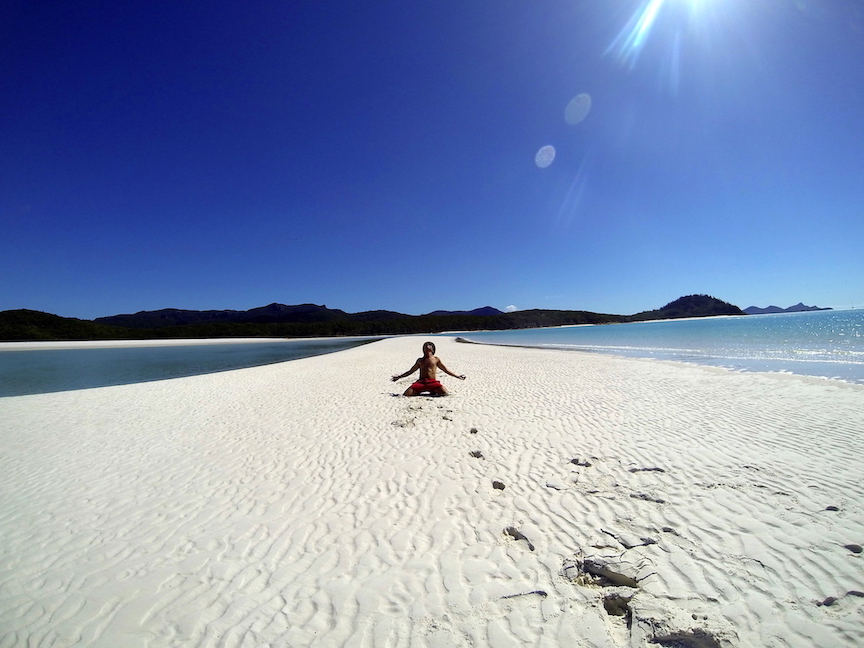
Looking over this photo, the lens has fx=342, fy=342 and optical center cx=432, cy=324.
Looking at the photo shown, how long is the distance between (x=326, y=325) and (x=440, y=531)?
374ft

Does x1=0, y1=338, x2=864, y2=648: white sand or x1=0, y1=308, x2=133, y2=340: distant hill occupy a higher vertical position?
x1=0, y1=308, x2=133, y2=340: distant hill

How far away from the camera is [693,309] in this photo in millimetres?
146500

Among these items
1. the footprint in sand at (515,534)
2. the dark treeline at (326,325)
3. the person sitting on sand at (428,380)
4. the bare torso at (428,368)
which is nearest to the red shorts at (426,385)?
the person sitting on sand at (428,380)

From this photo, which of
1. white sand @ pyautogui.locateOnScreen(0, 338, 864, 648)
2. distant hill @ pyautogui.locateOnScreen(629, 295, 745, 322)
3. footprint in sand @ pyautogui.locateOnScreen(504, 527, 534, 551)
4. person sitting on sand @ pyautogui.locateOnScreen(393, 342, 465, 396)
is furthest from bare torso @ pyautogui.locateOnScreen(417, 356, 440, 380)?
distant hill @ pyautogui.locateOnScreen(629, 295, 745, 322)

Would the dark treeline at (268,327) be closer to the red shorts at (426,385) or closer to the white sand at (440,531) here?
the red shorts at (426,385)

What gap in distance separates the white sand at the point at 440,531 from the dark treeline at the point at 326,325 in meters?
101

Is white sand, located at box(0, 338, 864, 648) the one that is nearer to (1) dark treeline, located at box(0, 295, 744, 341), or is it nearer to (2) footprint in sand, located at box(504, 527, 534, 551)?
(2) footprint in sand, located at box(504, 527, 534, 551)

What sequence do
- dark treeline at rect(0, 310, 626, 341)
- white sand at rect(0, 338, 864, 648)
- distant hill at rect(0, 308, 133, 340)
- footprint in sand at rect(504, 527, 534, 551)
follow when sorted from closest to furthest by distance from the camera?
white sand at rect(0, 338, 864, 648), footprint in sand at rect(504, 527, 534, 551), distant hill at rect(0, 308, 133, 340), dark treeline at rect(0, 310, 626, 341)

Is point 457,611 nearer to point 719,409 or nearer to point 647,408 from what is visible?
point 647,408

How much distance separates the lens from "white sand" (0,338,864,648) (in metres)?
2.72

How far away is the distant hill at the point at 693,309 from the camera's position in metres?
143

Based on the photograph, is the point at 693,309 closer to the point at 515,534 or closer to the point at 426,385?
the point at 426,385

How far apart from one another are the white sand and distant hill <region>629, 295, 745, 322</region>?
164 metres

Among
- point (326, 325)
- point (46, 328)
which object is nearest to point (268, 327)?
point (326, 325)
